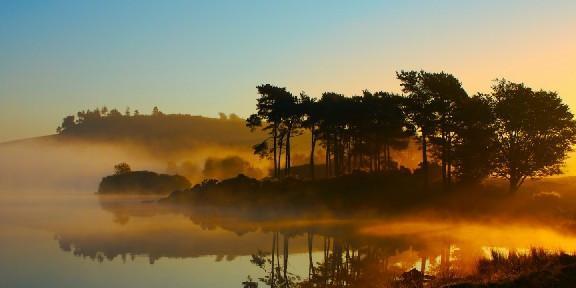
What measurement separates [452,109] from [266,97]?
30.9 meters

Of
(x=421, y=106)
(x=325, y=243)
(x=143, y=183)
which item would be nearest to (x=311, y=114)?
(x=421, y=106)

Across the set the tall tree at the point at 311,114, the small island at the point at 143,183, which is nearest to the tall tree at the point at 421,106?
the tall tree at the point at 311,114

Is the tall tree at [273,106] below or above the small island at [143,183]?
above

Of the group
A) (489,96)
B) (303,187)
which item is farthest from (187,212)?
(489,96)

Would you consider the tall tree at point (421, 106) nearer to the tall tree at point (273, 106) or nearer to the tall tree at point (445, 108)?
the tall tree at point (445, 108)

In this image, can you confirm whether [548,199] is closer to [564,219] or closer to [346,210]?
[564,219]

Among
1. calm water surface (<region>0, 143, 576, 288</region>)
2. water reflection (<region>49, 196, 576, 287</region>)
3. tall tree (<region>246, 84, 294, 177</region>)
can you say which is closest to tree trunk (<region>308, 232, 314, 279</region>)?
water reflection (<region>49, 196, 576, 287</region>)

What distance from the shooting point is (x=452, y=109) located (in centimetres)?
7381

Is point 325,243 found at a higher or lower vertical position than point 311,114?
lower

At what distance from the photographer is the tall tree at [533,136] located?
71.2m

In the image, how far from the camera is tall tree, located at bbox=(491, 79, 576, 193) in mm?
71250

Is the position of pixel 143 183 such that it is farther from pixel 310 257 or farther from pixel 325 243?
pixel 310 257

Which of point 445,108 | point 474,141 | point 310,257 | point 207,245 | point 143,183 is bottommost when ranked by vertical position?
point 310,257

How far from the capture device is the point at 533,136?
72.4 meters
